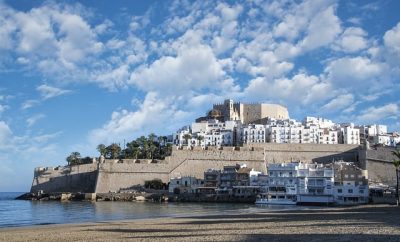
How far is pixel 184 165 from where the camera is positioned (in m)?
76.7

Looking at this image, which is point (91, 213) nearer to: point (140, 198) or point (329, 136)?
point (140, 198)

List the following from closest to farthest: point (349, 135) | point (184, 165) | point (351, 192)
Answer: point (351, 192) → point (184, 165) → point (349, 135)

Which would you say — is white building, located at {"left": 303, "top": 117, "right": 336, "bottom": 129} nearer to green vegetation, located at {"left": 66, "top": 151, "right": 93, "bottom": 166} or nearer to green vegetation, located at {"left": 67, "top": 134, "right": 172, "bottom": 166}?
green vegetation, located at {"left": 67, "top": 134, "right": 172, "bottom": 166}

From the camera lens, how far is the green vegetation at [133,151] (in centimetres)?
8588

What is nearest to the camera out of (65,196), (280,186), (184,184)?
(280,186)

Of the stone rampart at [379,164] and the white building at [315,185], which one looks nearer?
the white building at [315,185]

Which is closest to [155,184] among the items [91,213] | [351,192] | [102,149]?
[102,149]

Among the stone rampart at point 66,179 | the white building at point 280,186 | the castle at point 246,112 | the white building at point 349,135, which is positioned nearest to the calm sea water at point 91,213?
the white building at point 280,186

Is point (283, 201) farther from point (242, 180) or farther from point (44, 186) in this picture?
point (44, 186)

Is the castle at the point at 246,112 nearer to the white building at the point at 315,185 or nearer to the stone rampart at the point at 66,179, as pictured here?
the stone rampart at the point at 66,179

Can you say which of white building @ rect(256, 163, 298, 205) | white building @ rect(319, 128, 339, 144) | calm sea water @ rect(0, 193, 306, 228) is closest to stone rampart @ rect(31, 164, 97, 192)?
calm sea water @ rect(0, 193, 306, 228)

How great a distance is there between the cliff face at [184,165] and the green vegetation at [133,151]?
7684 mm

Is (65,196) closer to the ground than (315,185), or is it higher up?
closer to the ground

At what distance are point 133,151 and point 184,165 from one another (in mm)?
12817
